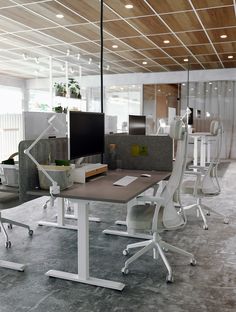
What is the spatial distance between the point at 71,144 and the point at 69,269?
1.04m

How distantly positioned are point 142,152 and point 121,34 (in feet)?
11.8

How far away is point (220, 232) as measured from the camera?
3.74m

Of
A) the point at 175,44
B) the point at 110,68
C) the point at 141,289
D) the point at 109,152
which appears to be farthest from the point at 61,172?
the point at 110,68

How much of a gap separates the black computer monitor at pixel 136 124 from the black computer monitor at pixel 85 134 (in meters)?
1.45

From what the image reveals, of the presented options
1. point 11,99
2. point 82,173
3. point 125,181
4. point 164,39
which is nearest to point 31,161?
point 82,173

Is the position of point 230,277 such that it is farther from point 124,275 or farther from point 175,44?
point 175,44

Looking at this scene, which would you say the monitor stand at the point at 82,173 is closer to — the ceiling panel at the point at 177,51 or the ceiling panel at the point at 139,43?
the ceiling panel at the point at 139,43

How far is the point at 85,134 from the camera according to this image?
116 inches

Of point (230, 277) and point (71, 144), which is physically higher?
point (71, 144)

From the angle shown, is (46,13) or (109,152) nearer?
(109,152)

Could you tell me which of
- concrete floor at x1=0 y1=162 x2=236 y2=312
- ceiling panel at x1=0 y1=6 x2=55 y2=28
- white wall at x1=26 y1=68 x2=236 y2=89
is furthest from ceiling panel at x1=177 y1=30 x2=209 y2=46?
concrete floor at x1=0 y1=162 x2=236 y2=312

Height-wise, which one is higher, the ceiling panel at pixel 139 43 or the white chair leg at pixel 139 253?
the ceiling panel at pixel 139 43

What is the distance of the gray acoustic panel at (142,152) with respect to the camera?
357 cm

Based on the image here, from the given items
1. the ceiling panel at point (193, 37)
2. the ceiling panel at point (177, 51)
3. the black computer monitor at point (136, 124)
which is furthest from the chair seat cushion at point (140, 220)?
the ceiling panel at point (177, 51)
